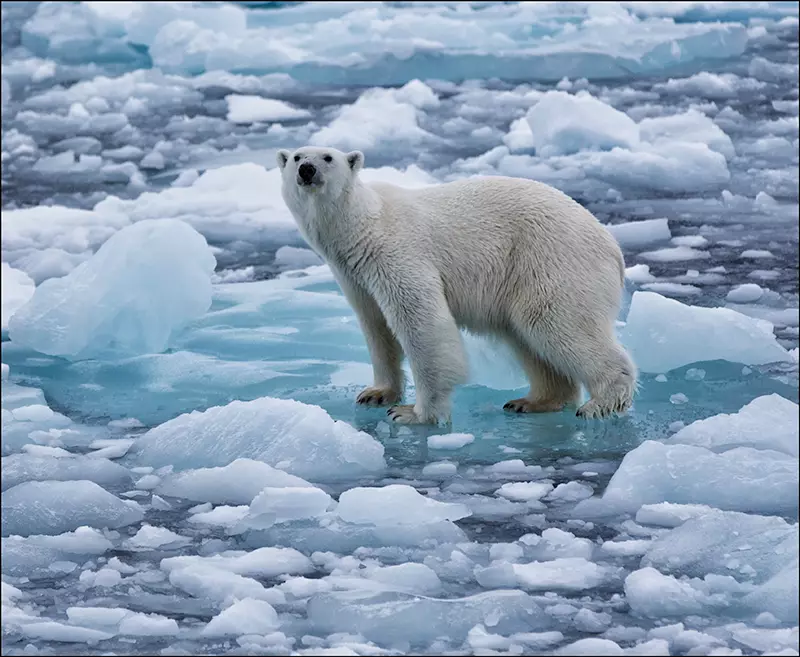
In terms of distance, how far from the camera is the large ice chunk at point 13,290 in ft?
20.6

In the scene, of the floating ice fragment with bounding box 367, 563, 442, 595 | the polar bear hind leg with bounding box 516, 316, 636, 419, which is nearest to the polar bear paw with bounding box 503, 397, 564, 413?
the polar bear hind leg with bounding box 516, 316, 636, 419

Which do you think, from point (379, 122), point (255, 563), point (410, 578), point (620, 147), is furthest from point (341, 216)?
point (379, 122)

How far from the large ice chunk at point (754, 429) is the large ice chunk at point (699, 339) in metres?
0.90

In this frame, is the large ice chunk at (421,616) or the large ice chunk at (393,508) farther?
the large ice chunk at (393,508)

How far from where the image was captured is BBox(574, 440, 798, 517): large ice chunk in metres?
3.63

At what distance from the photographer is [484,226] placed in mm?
4609

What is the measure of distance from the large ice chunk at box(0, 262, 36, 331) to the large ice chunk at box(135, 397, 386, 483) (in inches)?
82.5

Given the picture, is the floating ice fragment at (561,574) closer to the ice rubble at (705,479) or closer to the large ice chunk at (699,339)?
the ice rubble at (705,479)

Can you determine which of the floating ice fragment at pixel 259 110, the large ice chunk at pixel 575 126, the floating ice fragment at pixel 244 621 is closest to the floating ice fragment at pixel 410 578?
the floating ice fragment at pixel 244 621

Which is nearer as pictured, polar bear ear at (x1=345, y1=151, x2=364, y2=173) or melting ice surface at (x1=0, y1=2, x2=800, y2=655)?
melting ice surface at (x1=0, y1=2, x2=800, y2=655)

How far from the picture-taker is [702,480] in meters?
3.71

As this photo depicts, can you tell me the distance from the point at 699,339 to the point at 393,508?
6.31 feet

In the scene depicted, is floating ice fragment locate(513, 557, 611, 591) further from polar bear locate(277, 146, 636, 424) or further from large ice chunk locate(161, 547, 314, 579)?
polar bear locate(277, 146, 636, 424)

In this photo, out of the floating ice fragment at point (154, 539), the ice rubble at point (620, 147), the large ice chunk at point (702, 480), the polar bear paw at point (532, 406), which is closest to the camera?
the floating ice fragment at point (154, 539)
